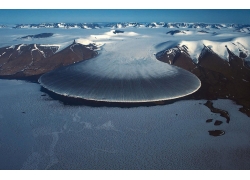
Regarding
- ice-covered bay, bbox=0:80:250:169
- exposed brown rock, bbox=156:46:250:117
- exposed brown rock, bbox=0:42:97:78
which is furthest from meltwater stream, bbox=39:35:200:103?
exposed brown rock, bbox=0:42:97:78

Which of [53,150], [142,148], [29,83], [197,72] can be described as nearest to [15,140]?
[53,150]

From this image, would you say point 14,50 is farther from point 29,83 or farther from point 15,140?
point 15,140

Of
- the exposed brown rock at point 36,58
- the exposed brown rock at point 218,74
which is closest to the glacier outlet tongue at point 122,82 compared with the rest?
the exposed brown rock at point 218,74

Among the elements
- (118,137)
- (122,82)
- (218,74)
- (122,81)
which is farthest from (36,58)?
(218,74)

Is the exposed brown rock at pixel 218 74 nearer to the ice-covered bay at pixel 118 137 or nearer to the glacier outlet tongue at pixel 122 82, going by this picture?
the glacier outlet tongue at pixel 122 82

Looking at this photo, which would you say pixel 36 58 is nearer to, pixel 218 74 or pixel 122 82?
pixel 122 82

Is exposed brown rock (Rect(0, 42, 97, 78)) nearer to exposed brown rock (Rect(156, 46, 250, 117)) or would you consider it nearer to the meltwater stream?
the meltwater stream
